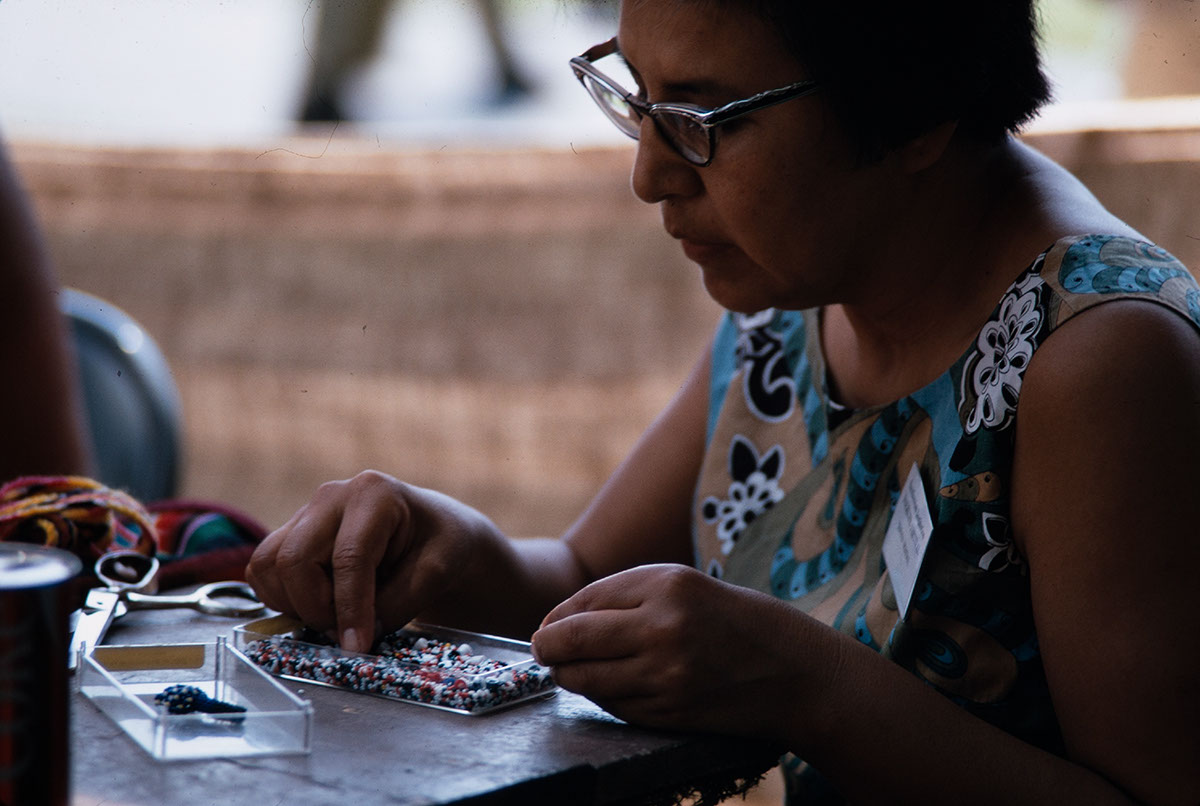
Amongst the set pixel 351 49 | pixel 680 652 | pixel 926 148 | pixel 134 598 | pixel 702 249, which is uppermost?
pixel 351 49

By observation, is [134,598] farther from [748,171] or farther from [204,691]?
[748,171]

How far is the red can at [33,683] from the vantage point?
0.57 meters

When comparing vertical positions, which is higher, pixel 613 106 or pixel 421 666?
pixel 613 106

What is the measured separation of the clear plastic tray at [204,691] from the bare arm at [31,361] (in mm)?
832

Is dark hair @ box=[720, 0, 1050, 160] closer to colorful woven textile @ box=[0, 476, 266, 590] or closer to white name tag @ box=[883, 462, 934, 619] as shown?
white name tag @ box=[883, 462, 934, 619]

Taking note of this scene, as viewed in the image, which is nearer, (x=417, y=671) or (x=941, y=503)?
(x=417, y=671)

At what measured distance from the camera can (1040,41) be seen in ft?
3.93

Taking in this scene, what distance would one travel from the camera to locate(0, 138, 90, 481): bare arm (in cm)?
165

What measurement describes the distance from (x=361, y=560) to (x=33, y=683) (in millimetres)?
470

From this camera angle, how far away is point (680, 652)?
2.78 ft

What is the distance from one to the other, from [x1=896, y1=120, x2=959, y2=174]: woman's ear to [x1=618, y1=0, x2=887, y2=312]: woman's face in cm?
3

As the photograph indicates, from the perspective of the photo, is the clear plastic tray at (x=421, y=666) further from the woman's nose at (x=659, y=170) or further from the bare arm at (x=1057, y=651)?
the woman's nose at (x=659, y=170)

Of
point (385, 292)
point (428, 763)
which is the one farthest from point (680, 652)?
point (385, 292)

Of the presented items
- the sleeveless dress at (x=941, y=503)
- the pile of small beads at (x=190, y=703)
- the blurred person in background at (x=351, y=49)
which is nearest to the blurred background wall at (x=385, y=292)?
the blurred person in background at (x=351, y=49)
